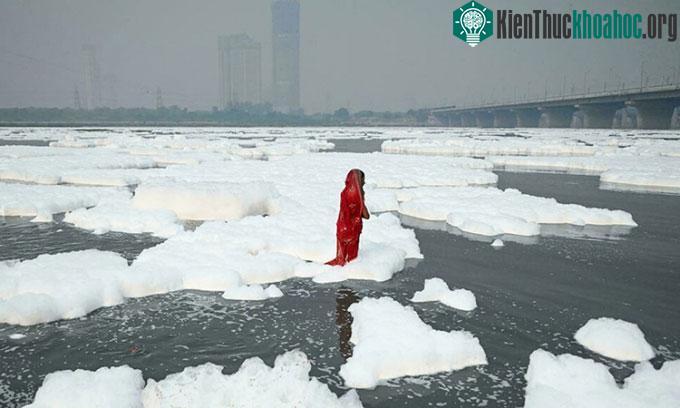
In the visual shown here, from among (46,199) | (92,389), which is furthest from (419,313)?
(46,199)

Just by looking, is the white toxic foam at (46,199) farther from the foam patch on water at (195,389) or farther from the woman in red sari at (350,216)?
the foam patch on water at (195,389)

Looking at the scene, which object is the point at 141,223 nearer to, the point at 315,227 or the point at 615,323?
the point at 315,227

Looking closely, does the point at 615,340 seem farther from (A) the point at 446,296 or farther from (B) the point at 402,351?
(B) the point at 402,351

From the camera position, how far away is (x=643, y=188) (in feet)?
63.7

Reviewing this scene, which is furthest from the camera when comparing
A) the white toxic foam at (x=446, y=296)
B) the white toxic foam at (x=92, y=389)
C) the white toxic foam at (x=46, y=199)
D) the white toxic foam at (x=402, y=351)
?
the white toxic foam at (x=46, y=199)

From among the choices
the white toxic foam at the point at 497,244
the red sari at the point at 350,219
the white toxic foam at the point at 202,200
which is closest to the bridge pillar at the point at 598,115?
the white toxic foam at the point at 497,244

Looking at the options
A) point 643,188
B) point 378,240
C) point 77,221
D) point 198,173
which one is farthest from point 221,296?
point 643,188

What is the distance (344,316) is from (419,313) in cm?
96

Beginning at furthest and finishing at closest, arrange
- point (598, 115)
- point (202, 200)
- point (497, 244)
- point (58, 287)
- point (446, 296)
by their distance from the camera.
Result: point (598, 115)
point (202, 200)
point (497, 244)
point (446, 296)
point (58, 287)

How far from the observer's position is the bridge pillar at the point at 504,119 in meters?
125

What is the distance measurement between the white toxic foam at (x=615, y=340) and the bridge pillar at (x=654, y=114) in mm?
75584

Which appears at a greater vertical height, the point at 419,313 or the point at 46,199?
the point at 46,199

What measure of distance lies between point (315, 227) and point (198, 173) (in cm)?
977

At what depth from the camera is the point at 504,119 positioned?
128125mm
